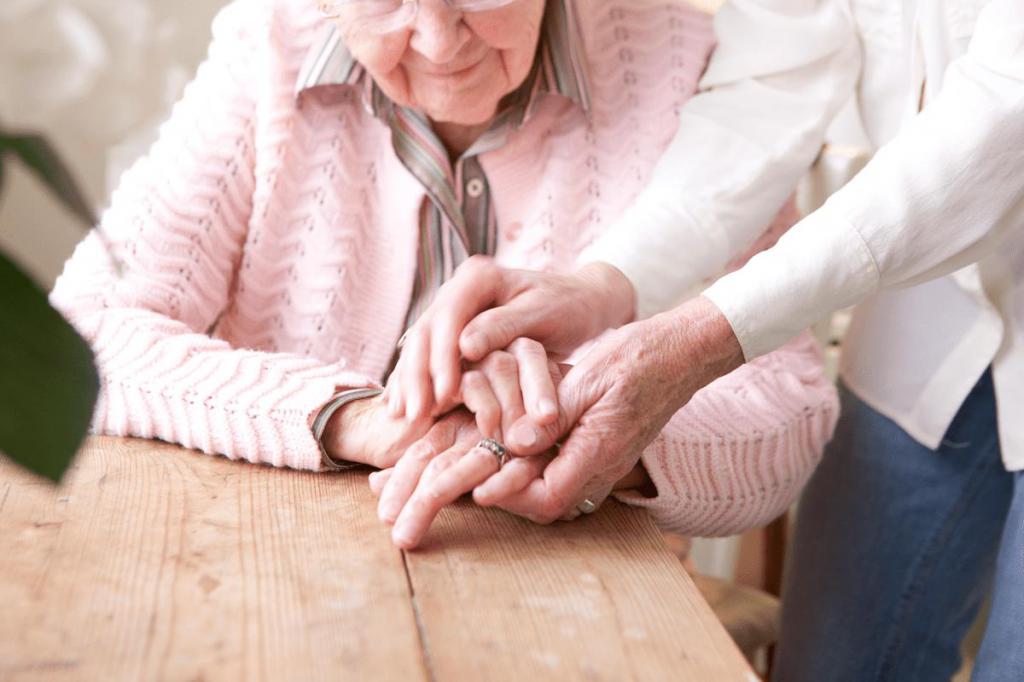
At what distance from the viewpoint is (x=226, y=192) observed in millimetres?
1367

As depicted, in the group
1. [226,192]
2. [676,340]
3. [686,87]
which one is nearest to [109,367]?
[226,192]

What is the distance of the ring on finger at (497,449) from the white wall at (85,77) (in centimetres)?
127

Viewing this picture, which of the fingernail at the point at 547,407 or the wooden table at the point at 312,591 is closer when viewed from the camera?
the wooden table at the point at 312,591

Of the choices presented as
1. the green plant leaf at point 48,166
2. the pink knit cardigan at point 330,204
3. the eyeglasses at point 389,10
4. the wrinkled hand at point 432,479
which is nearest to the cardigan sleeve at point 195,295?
the pink knit cardigan at point 330,204

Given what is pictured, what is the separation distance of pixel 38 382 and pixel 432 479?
50 centimetres

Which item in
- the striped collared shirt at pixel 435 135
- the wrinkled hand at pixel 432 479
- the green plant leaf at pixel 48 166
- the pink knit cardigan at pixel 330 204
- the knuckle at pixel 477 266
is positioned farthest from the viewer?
the striped collared shirt at pixel 435 135

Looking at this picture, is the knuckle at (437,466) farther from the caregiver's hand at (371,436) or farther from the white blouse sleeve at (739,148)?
the white blouse sleeve at (739,148)

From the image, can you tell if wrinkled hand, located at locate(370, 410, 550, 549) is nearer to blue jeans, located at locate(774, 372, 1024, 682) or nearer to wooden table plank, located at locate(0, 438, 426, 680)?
wooden table plank, located at locate(0, 438, 426, 680)

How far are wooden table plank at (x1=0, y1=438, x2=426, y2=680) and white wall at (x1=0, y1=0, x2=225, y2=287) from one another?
3.75 ft

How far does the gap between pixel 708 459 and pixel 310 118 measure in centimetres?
72

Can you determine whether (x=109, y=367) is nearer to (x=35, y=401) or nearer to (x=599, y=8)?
(x=35, y=401)

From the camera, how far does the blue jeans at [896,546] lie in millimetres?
1362

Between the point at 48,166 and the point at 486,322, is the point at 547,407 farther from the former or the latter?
the point at 48,166

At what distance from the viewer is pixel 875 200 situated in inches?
42.2
